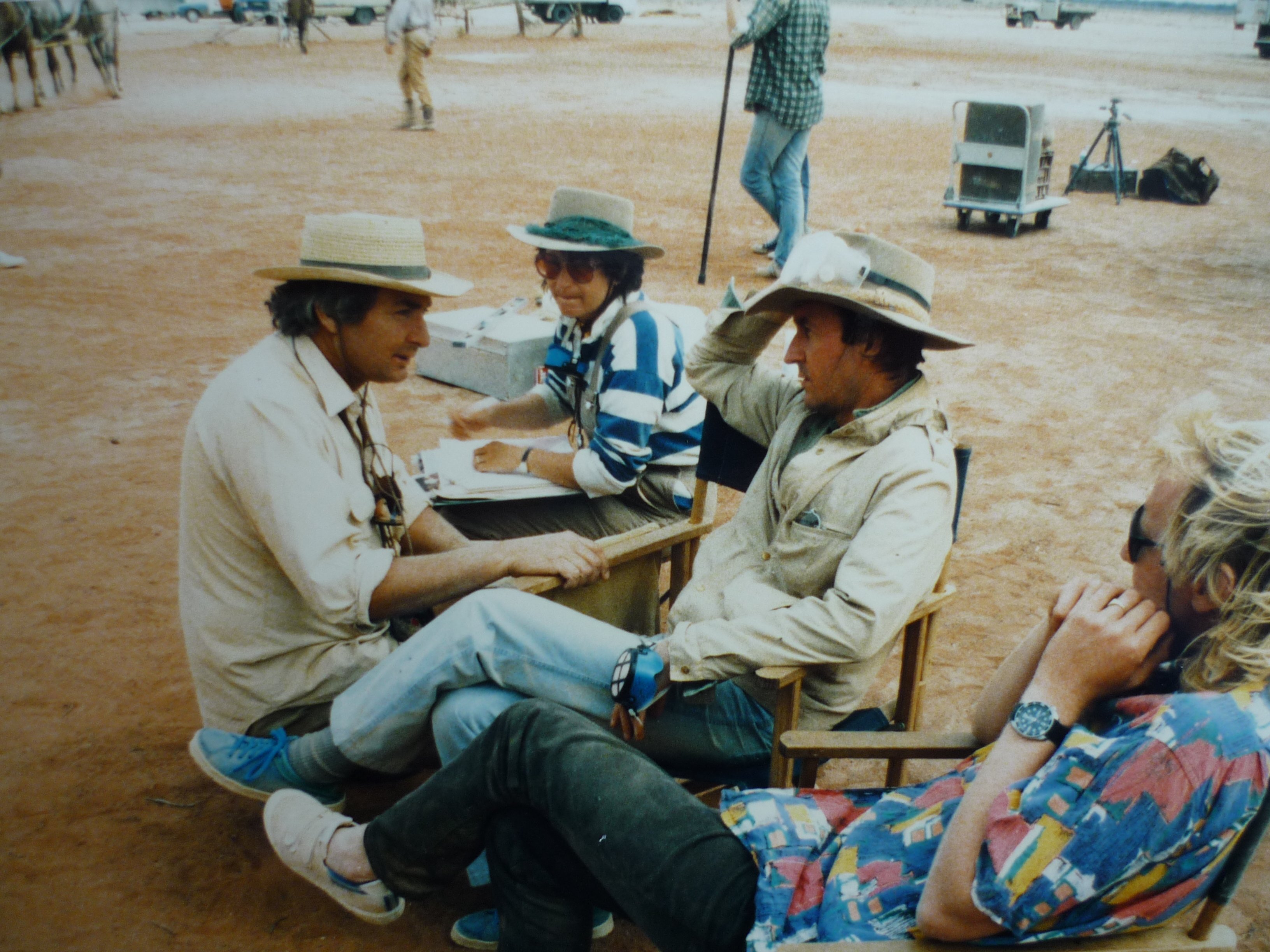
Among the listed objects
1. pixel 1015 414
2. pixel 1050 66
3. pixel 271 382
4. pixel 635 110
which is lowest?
pixel 1015 414

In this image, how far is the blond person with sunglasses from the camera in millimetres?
3123

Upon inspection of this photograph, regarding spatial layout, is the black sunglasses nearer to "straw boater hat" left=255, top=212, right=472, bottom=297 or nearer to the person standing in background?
"straw boater hat" left=255, top=212, right=472, bottom=297

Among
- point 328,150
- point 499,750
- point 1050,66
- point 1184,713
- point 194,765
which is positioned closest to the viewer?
point 1184,713

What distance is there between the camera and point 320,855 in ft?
7.49

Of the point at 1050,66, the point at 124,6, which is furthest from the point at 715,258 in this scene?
the point at 124,6

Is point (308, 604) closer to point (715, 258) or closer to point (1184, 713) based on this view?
point (1184, 713)

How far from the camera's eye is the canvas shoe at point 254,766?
253 cm

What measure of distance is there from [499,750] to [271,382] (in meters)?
1.03

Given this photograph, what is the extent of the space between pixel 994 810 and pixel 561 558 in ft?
4.55

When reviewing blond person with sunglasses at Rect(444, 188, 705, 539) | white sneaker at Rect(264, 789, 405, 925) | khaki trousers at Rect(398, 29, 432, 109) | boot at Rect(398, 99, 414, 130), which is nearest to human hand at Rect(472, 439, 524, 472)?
blond person with sunglasses at Rect(444, 188, 705, 539)

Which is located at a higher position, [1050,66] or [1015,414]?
[1050,66]

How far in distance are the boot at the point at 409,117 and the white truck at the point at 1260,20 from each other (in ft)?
87.5

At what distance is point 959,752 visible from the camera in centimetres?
214

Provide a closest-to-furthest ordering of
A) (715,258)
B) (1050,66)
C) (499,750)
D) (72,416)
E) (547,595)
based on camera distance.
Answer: (499,750)
(547,595)
(72,416)
(715,258)
(1050,66)
